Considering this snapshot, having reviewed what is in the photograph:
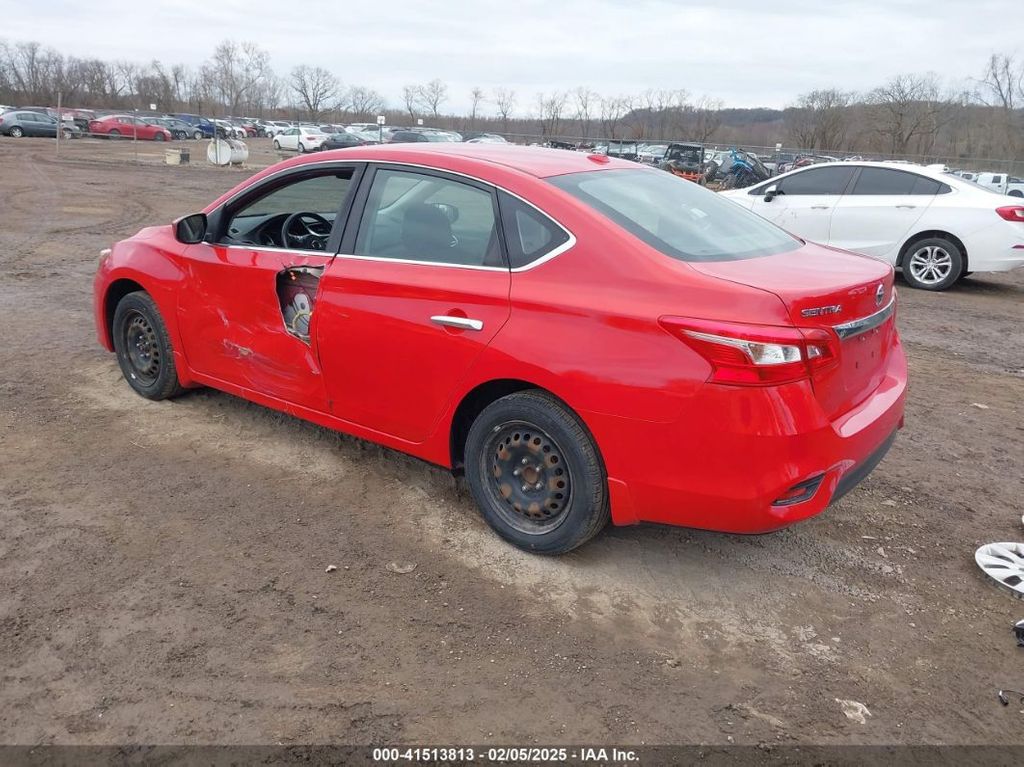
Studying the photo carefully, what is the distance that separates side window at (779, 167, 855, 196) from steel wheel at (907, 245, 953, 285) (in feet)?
4.20

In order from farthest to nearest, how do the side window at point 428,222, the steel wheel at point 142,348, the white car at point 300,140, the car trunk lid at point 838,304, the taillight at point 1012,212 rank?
1. the white car at point 300,140
2. the taillight at point 1012,212
3. the steel wheel at point 142,348
4. the side window at point 428,222
5. the car trunk lid at point 838,304

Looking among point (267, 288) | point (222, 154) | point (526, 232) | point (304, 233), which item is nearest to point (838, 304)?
point (526, 232)

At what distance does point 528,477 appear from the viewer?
11.3ft

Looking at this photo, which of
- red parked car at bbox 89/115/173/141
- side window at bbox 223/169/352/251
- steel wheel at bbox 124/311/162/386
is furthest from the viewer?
red parked car at bbox 89/115/173/141

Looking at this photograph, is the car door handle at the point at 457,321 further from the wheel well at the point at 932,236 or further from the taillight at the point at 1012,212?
the taillight at the point at 1012,212

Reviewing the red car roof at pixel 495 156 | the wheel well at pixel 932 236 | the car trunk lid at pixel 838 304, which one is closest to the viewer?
the car trunk lid at pixel 838 304

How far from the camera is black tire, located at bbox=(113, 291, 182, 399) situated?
4.89m

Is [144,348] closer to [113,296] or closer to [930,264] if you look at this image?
[113,296]

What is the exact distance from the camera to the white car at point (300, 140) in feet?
130

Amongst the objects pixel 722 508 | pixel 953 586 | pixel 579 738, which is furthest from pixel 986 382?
pixel 579 738

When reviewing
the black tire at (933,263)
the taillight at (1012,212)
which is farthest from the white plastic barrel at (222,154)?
the taillight at (1012,212)

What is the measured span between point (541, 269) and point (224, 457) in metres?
2.26

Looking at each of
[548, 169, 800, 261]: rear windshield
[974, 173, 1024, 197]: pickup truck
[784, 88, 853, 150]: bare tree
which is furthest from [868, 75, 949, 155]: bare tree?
[548, 169, 800, 261]: rear windshield

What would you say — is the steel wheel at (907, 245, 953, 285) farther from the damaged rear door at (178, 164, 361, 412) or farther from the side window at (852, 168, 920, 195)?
the damaged rear door at (178, 164, 361, 412)
